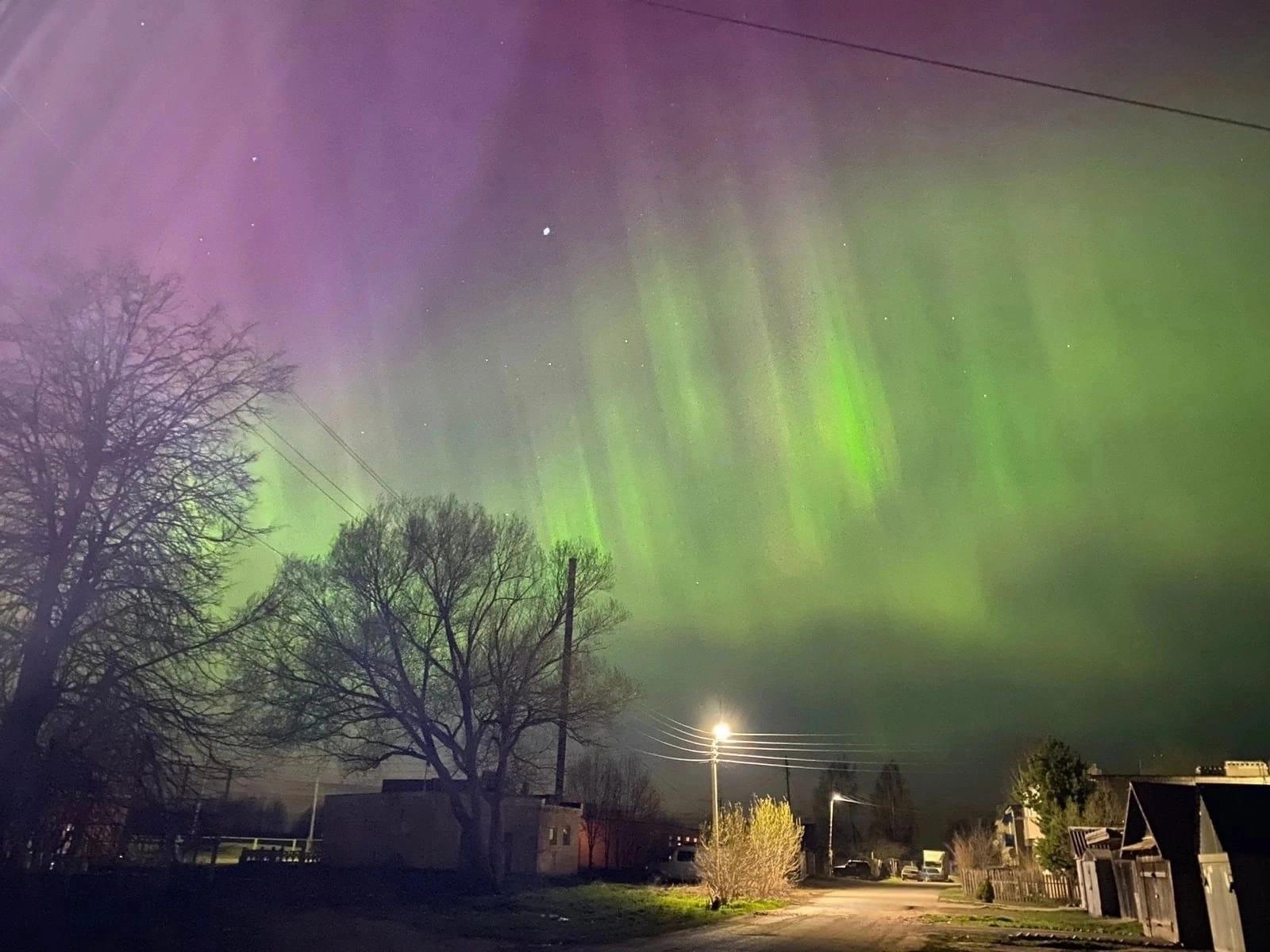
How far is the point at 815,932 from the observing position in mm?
25328

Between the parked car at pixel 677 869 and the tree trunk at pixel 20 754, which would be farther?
the parked car at pixel 677 869

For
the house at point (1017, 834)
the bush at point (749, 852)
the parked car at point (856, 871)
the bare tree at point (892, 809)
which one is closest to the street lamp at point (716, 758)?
the bush at point (749, 852)

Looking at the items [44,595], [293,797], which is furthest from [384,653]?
[293,797]

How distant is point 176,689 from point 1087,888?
38870 millimetres

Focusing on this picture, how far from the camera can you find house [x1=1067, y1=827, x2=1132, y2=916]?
119 ft

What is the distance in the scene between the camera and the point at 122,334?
1570 cm

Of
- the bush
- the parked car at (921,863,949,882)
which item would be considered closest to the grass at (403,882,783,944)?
the bush

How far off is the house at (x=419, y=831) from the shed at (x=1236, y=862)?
26.1 m

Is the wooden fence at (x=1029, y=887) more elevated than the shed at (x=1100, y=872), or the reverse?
the shed at (x=1100, y=872)

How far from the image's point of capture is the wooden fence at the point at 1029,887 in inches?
1742

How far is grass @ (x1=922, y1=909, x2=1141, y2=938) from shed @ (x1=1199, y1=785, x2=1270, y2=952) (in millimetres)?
4661

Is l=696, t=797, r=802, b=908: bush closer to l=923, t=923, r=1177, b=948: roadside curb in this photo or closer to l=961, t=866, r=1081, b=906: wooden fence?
l=923, t=923, r=1177, b=948: roadside curb

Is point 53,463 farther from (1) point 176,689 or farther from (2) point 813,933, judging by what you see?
(2) point 813,933

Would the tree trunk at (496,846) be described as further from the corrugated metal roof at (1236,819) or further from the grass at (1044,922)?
the corrugated metal roof at (1236,819)
